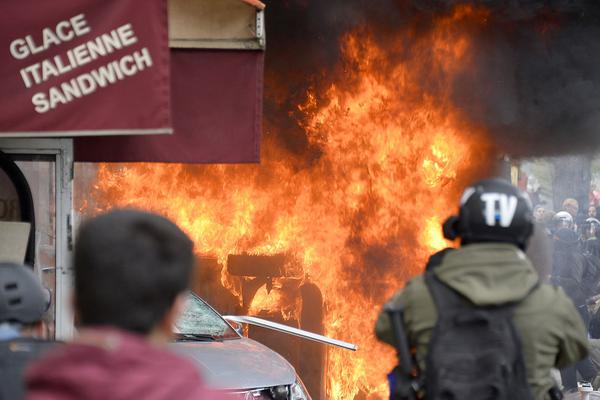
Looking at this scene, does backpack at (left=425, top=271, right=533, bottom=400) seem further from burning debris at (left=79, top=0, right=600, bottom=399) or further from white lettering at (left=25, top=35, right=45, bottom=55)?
burning debris at (left=79, top=0, right=600, bottom=399)

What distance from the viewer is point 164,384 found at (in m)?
→ 1.63

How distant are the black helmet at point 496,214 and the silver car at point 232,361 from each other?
10.1ft

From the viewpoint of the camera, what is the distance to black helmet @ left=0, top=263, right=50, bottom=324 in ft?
9.89

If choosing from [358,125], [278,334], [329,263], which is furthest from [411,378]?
[358,125]

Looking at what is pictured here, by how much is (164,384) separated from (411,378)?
1.91m

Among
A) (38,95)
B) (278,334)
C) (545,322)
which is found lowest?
(278,334)

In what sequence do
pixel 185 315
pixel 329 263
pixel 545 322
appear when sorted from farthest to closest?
pixel 329 263 → pixel 185 315 → pixel 545 322

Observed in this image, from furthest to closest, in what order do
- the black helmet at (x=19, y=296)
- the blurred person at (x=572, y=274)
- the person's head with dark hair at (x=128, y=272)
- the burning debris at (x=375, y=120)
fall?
the burning debris at (x=375, y=120)
the blurred person at (x=572, y=274)
the black helmet at (x=19, y=296)
the person's head with dark hair at (x=128, y=272)

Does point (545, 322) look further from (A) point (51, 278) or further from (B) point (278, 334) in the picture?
(B) point (278, 334)

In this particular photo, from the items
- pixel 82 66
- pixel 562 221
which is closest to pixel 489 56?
pixel 562 221

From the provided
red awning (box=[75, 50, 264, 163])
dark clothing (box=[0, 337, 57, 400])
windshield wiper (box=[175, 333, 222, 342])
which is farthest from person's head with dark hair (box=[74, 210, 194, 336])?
windshield wiper (box=[175, 333, 222, 342])

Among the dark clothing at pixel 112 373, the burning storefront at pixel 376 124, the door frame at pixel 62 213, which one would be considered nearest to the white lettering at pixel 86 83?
the door frame at pixel 62 213

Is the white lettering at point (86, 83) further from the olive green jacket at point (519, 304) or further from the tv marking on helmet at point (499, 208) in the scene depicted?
the tv marking on helmet at point (499, 208)

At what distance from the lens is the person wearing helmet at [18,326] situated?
284 centimetres
